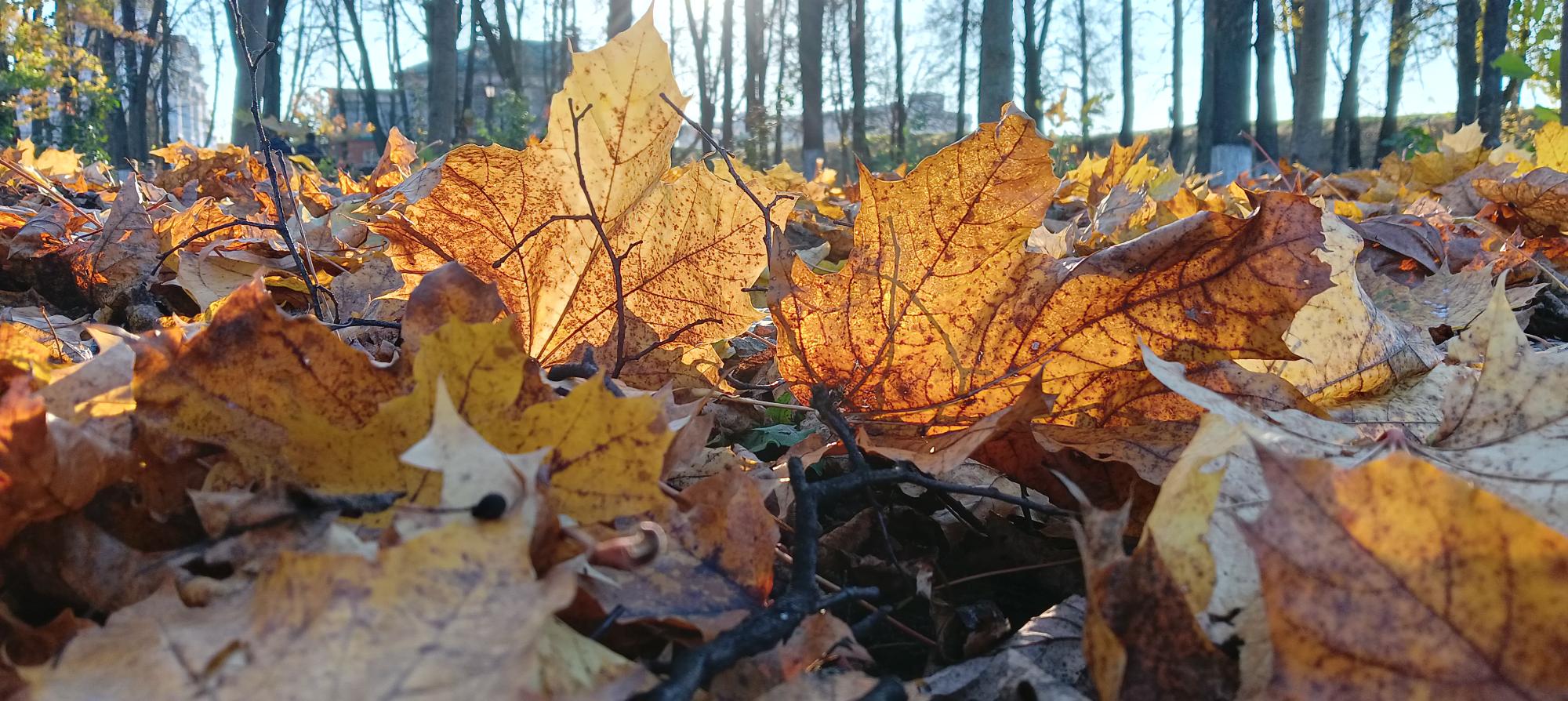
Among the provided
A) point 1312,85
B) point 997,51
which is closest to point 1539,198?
point 997,51

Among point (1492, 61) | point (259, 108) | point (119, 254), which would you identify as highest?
point (1492, 61)

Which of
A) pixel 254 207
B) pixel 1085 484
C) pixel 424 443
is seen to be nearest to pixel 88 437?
pixel 424 443

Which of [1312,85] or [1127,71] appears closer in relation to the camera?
[1312,85]

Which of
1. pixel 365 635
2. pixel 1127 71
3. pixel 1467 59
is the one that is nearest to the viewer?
pixel 365 635

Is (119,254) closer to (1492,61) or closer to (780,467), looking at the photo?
(780,467)

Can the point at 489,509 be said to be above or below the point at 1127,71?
below

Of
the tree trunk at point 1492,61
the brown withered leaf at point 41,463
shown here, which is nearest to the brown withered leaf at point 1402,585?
the brown withered leaf at point 41,463

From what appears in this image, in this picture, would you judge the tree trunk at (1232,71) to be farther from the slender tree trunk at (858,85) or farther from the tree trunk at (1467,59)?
the slender tree trunk at (858,85)
